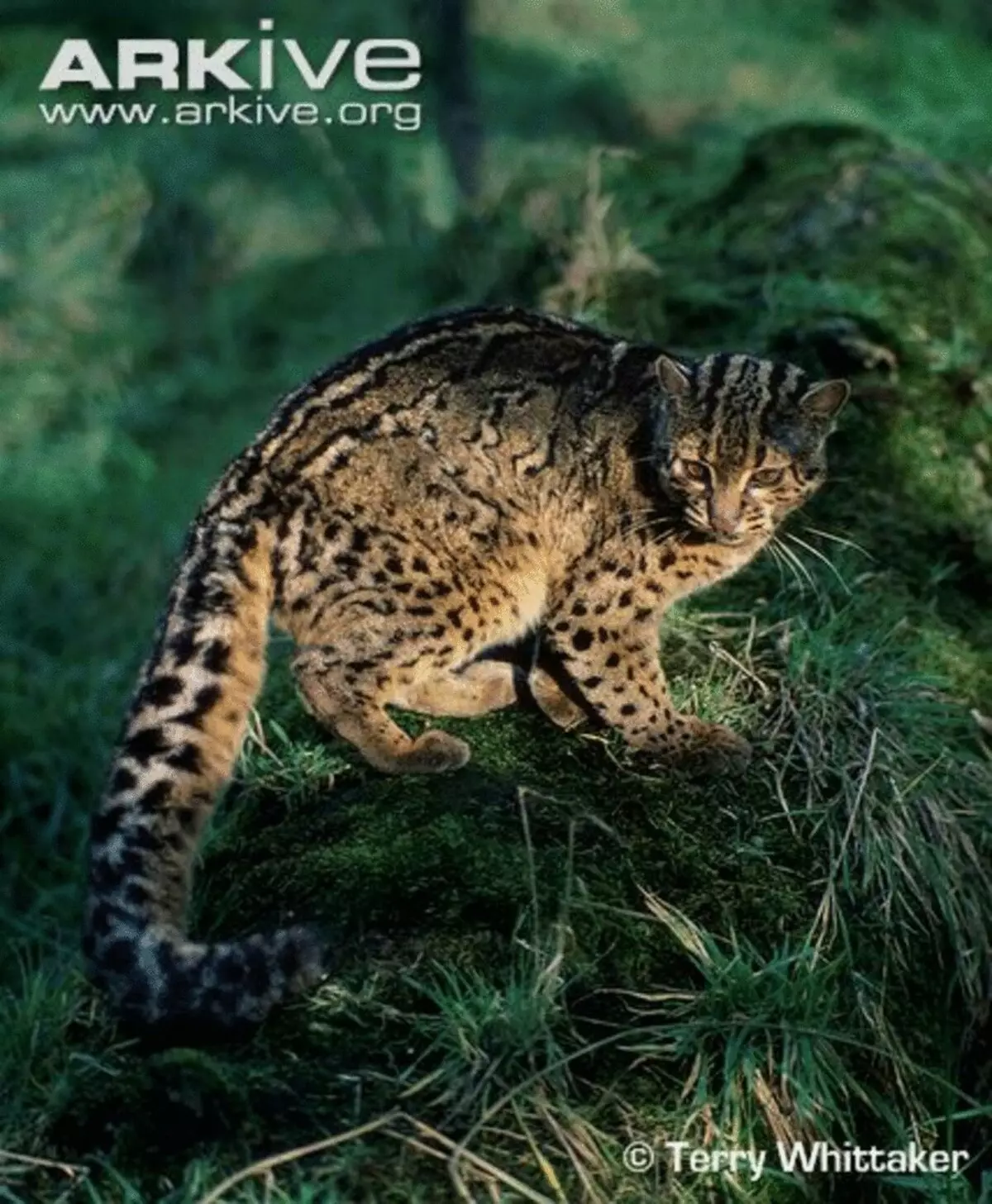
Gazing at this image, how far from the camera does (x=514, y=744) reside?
5645 millimetres

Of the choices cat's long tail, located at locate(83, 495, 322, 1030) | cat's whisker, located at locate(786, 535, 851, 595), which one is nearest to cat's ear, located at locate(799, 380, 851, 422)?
cat's whisker, located at locate(786, 535, 851, 595)

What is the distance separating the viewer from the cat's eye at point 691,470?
18.6ft

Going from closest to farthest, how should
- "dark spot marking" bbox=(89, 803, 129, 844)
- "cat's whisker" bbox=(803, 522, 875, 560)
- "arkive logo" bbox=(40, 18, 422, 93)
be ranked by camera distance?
"dark spot marking" bbox=(89, 803, 129, 844)
"cat's whisker" bbox=(803, 522, 875, 560)
"arkive logo" bbox=(40, 18, 422, 93)

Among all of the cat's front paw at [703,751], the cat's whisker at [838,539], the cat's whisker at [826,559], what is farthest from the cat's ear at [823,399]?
the cat's front paw at [703,751]

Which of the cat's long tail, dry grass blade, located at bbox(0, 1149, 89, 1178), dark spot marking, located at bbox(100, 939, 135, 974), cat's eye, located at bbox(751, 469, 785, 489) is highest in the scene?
cat's eye, located at bbox(751, 469, 785, 489)

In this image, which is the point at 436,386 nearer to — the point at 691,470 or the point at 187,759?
the point at 691,470

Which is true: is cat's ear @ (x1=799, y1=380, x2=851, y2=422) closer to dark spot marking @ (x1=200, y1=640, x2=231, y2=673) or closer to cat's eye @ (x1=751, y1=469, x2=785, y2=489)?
cat's eye @ (x1=751, y1=469, x2=785, y2=489)

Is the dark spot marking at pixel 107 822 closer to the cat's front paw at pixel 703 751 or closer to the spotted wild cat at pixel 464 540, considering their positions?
the spotted wild cat at pixel 464 540

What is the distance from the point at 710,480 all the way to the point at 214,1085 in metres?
2.25

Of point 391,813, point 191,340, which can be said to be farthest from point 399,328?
point 191,340

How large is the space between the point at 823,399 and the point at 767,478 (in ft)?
0.84

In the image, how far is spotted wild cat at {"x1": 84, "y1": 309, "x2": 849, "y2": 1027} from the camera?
5.36 metres

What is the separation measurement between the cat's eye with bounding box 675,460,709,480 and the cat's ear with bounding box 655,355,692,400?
0.19 meters

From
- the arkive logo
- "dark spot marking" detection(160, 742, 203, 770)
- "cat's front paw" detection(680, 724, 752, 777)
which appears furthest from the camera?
the arkive logo
